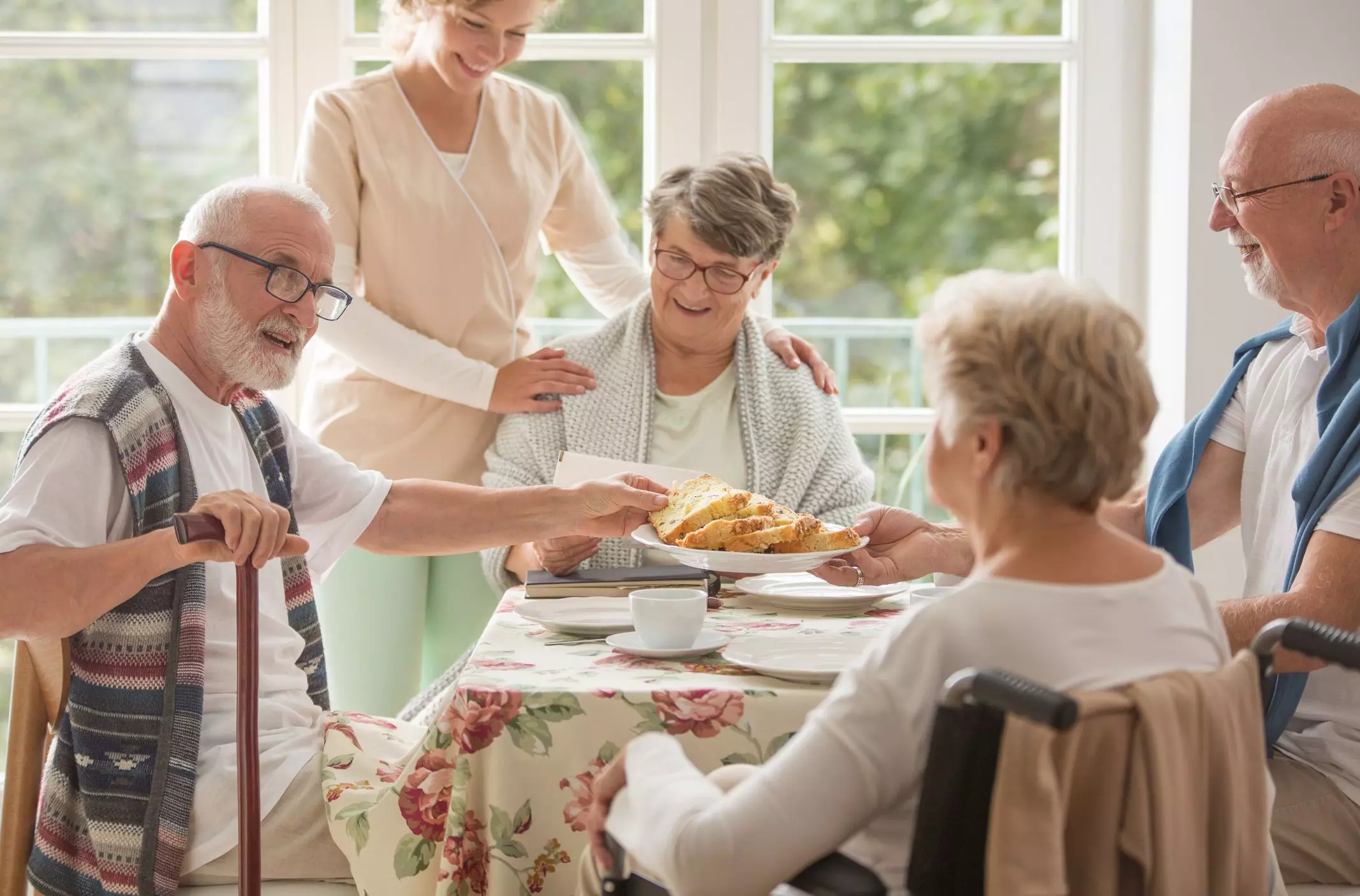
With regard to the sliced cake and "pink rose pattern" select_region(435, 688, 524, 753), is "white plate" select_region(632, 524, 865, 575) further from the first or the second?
"pink rose pattern" select_region(435, 688, 524, 753)

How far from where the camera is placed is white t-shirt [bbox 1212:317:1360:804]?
159 cm

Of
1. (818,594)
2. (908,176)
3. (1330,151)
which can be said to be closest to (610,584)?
(818,594)

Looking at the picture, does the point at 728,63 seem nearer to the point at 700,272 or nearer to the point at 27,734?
the point at 700,272

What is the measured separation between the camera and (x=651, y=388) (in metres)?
2.42

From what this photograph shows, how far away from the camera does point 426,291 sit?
103 inches

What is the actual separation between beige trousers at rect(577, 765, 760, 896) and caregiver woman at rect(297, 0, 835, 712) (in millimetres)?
1350

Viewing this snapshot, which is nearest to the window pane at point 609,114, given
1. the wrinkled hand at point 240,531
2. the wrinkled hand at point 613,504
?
the wrinkled hand at point 613,504

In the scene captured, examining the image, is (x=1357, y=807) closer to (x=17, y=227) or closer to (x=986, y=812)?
(x=986, y=812)

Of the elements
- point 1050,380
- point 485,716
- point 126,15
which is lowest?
point 485,716

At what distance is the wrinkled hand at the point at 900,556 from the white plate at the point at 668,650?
1.56 feet

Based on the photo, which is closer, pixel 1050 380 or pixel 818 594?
pixel 1050 380

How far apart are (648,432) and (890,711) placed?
148 cm

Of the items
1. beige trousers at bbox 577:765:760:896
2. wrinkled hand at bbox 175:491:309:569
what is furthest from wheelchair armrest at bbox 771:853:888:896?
wrinkled hand at bbox 175:491:309:569

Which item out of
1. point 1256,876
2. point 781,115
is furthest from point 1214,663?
point 781,115
